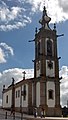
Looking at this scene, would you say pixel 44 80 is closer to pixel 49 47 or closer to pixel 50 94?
pixel 50 94

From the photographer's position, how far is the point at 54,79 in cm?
6406

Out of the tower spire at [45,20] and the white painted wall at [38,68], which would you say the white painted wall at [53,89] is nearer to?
the white painted wall at [38,68]

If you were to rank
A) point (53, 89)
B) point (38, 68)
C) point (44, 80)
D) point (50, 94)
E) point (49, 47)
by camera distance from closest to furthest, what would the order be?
1. point (44, 80)
2. point (50, 94)
3. point (53, 89)
4. point (38, 68)
5. point (49, 47)

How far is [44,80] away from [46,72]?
2120mm

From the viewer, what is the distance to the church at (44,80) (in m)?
62.7

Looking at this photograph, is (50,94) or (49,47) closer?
(50,94)

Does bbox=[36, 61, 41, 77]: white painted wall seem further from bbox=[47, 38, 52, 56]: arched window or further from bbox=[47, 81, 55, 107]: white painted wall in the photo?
bbox=[47, 81, 55, 107]: white painted wall

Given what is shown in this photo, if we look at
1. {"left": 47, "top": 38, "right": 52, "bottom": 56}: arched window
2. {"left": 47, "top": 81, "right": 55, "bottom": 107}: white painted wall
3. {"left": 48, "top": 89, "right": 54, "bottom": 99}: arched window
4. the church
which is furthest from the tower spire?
{"left": 48, "top": 89, "right": 54, "bottom": 99}: arched window

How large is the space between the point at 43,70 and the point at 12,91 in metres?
16.7

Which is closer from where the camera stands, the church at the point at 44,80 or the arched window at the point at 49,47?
the church at the point at 44,80

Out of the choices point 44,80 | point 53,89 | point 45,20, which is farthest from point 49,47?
point 53,89

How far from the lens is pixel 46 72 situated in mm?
64250

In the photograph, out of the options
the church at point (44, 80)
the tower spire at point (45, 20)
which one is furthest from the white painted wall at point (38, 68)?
the tower spire at point (45, 20)

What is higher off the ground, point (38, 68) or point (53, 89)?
point (38, 68)
